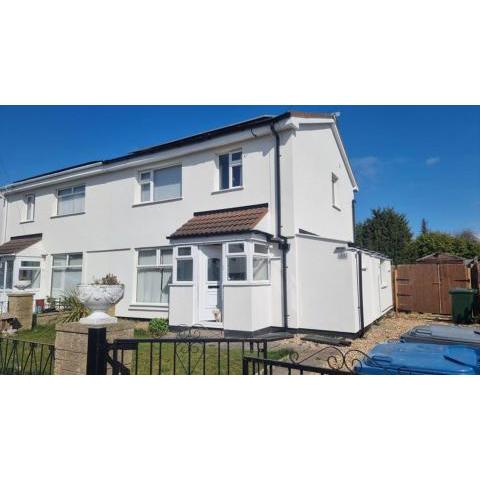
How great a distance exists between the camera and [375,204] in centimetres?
2716

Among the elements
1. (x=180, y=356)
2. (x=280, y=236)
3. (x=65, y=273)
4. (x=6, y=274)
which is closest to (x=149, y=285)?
(x=65, y=273)

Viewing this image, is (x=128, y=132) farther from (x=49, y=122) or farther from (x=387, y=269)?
(x=387, y=269)

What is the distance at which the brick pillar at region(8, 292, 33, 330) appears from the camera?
1152cm

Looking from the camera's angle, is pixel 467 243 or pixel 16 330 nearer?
pixel 16 330

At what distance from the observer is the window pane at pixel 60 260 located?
608 inches

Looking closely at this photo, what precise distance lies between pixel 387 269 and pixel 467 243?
15.9 m

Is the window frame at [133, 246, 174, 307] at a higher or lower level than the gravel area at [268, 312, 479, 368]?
higher

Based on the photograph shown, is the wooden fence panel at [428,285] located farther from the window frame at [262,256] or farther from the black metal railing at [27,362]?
the black metal railing at [27,362]

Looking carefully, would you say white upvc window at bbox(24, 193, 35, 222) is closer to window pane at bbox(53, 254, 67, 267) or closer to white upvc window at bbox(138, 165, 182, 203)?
window pane at bbox(53, 254, 67, 267)

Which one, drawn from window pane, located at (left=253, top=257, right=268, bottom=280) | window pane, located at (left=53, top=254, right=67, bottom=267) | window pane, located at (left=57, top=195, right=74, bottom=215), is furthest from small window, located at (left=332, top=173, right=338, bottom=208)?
window pane, located at (left=53, top=254, right=67, bottom=267)

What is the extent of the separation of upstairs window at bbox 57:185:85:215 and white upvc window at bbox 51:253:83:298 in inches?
81.6

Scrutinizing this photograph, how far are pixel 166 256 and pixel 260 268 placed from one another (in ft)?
13.9

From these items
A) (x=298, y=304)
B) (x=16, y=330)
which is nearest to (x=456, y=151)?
(x=298, y=304)

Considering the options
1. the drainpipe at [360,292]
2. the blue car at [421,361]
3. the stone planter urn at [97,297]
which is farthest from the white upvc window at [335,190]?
the stone planter urn at [97,297]
